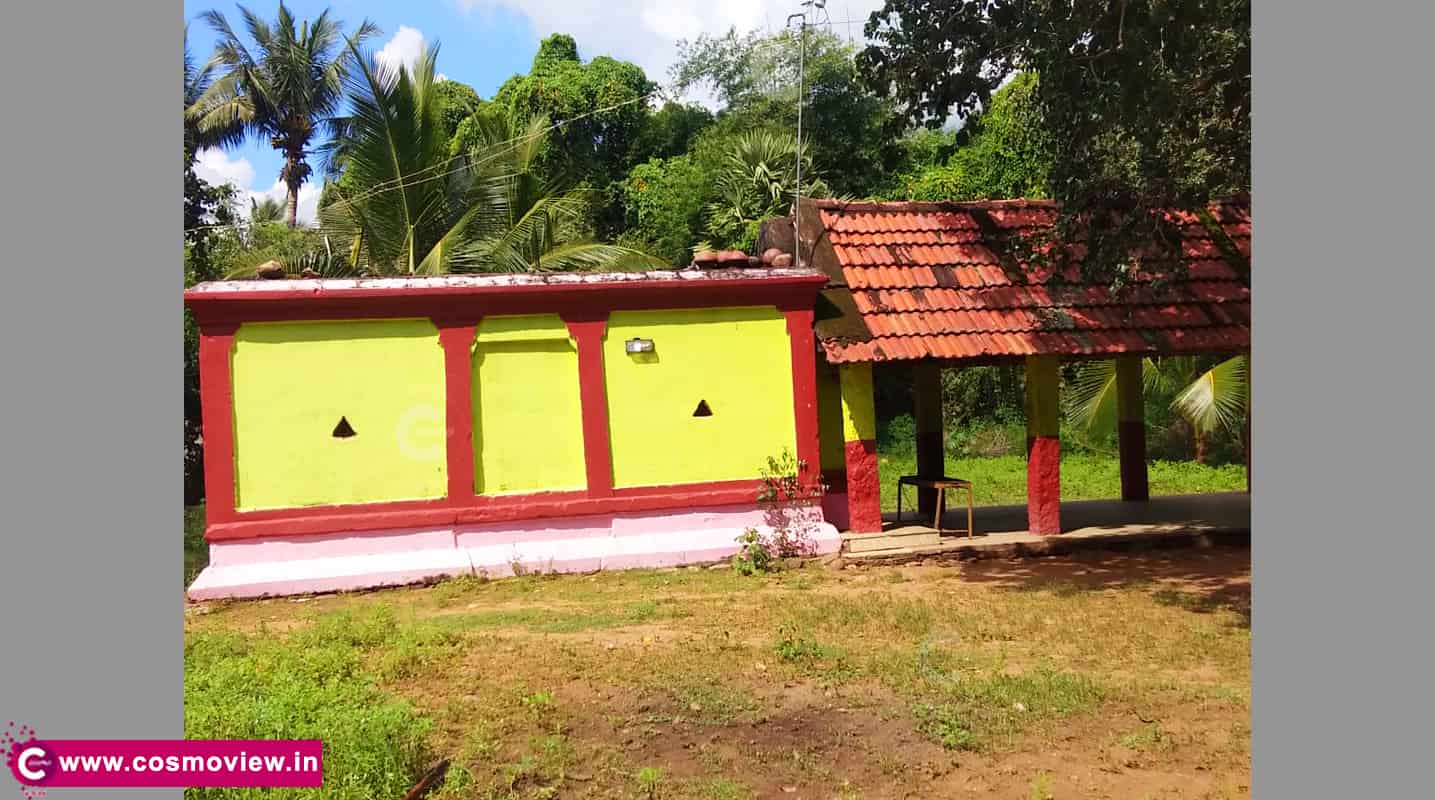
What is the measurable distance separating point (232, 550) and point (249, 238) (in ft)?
43.1

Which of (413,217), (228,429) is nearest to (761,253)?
(228,429)

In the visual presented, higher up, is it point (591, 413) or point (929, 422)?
point (591, 413)

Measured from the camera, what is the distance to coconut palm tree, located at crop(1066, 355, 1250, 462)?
15734mm

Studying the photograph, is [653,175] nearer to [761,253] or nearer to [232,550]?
[761,253]

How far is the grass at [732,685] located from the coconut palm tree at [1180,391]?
634 centimetres

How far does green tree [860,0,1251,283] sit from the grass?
10.6ft

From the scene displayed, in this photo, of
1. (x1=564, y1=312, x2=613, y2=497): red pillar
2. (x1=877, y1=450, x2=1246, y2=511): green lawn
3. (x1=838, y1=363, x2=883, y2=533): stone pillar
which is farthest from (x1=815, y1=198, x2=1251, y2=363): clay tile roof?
(x1=877, y1=450, x2=1246, y2=511): green lawn

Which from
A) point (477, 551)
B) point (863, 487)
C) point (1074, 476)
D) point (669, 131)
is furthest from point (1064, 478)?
point (669, 131)

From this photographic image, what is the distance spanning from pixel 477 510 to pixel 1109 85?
22.1ft

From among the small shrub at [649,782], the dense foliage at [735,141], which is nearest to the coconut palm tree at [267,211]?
the dense foliage at [735,141]

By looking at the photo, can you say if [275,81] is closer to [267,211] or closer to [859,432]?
[267,211]

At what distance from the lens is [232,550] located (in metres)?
10.4

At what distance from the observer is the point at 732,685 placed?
685cm
